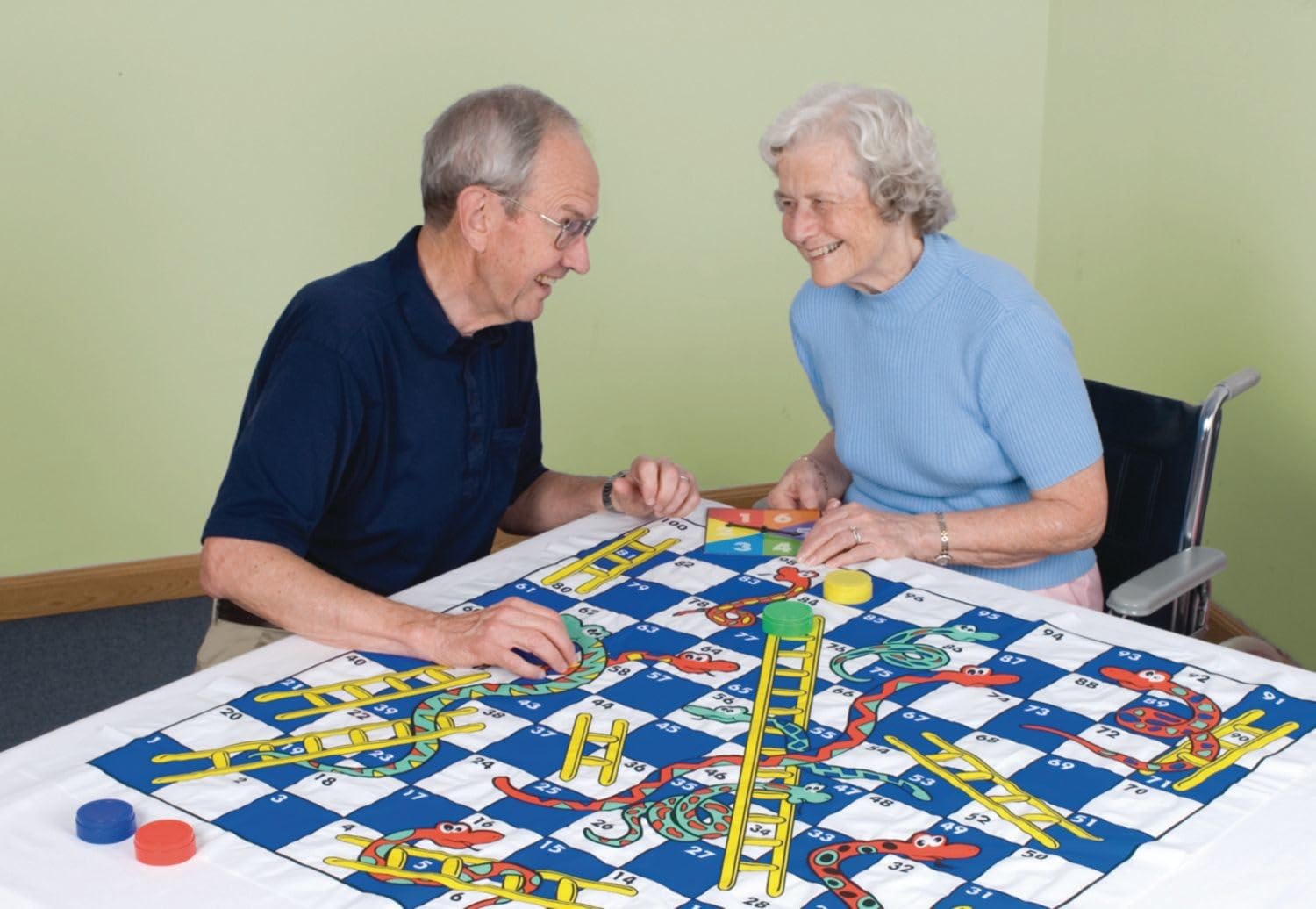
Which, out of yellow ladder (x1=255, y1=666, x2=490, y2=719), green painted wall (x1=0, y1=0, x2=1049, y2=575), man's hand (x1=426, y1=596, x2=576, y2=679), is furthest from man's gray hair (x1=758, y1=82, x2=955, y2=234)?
green painted wall (x1=0, y1=0, x2=1049, y2=575)

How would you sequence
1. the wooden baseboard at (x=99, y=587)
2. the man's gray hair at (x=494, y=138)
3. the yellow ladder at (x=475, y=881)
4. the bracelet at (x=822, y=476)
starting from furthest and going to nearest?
the wooden baseboard at (x=99, y=587)
the bracelet at (x=822, y=476)
the man's gray hair at (x=494, y=138)
the yellow ladder at (x=475, y=881)

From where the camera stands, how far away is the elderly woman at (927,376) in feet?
7.98

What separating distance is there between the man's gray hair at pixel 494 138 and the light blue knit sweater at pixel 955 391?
2.17 feet

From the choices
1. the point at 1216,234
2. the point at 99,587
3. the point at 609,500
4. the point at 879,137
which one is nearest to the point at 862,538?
the point at 609,500

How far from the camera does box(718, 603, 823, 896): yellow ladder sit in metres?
1.54

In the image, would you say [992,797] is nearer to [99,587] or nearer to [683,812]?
[683,812]

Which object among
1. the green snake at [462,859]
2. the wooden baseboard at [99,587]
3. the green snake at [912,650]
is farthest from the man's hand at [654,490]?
the wooden baseboard at [99,587]

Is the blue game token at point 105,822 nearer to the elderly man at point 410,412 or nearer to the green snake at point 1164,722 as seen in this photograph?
the elderly man at point 410,412

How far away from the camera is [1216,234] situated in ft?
12.2

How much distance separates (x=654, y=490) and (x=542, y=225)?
44 centimetres

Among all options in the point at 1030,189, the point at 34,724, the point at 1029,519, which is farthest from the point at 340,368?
the point at 1030,189

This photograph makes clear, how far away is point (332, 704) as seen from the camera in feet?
6.16

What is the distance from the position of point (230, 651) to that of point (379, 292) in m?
0.57

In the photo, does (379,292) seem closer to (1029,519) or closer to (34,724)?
(1029,519)
